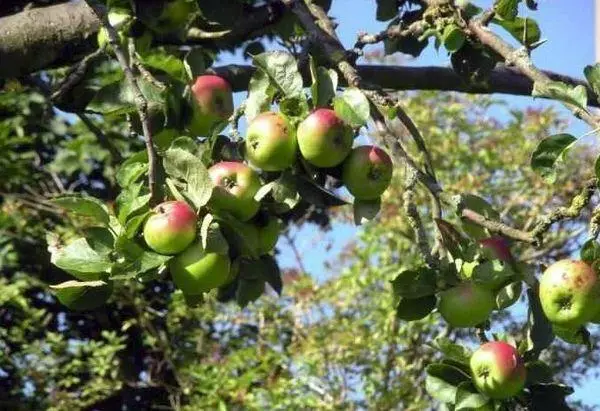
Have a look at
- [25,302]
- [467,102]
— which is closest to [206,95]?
[25,302]

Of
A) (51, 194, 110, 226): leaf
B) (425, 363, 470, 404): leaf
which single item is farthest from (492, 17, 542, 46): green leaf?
(51, 194, 110, 226): leaf

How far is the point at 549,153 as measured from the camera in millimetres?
922

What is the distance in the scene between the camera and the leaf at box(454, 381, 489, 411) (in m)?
0.99

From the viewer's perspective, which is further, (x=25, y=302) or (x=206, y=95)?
(x=25, y=302)

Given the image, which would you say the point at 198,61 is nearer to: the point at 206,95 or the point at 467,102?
the point at 206,95

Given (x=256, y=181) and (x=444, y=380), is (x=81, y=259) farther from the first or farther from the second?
(x=444, y=380)

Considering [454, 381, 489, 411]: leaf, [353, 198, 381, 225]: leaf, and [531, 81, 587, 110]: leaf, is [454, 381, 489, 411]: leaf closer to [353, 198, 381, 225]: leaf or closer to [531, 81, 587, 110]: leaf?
[353, 198, 381, 225]: leaf

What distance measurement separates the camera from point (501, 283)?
3.18 ft

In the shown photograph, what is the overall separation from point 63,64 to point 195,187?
552 mm

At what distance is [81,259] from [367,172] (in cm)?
25

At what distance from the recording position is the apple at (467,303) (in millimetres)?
956

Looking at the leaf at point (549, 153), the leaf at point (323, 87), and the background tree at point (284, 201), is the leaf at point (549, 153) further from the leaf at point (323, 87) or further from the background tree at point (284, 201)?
the leaf at point (323, 87)

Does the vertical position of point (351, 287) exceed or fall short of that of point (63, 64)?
it falls short

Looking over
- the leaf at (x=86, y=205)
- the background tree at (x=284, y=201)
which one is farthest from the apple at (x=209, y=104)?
the leaf at (x=86, y=205)
